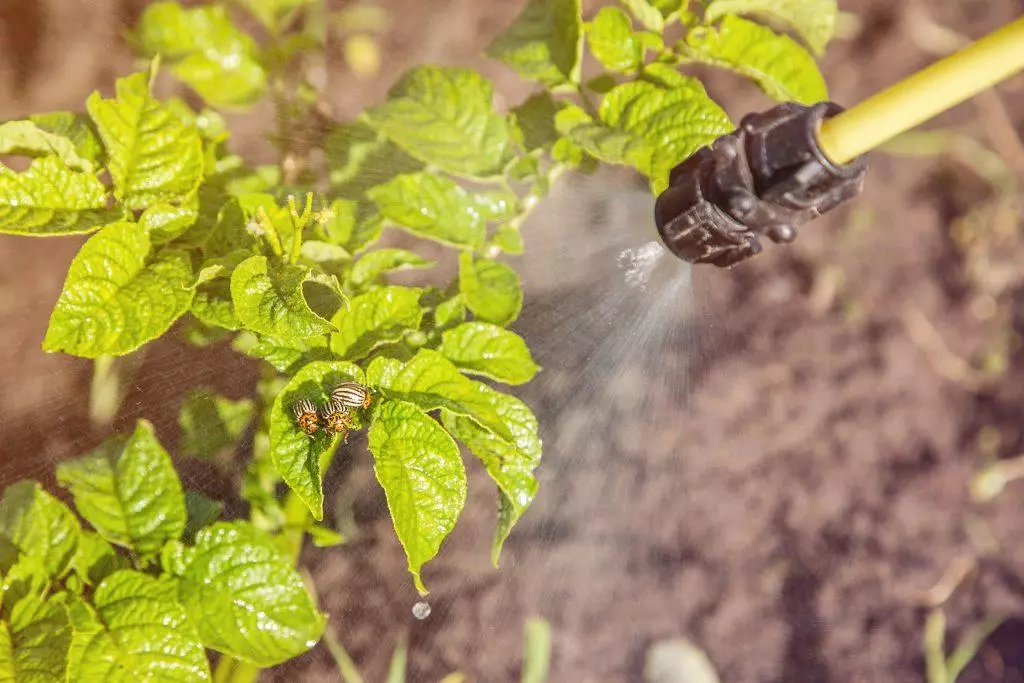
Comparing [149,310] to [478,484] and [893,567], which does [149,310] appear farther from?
[893,567]

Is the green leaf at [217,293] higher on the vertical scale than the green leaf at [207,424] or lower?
higher

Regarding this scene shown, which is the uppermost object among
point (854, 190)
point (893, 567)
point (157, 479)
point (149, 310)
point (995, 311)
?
point (854, 190)

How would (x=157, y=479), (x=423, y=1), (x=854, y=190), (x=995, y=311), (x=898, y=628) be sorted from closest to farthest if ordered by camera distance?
A: 1. (x=854, y=190)
2. (x=157, y=479)
3. (x=423, y=1)
4. (x=898, y=628)
5. (x=995, y=311)

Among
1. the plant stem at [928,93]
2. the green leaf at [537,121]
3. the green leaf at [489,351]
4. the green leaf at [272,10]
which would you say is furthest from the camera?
the green leaf at [272,10]

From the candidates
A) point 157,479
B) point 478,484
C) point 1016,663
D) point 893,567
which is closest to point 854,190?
point 478,484

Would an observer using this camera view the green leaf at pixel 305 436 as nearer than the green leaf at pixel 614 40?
Yes

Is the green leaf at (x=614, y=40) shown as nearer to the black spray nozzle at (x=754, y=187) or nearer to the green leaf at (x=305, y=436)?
the black spray nozzle at (x=754, y=187)

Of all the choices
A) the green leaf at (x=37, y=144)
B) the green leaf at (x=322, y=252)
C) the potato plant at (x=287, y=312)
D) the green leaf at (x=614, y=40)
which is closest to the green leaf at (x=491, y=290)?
the potato plant at (x=287, y=312)
